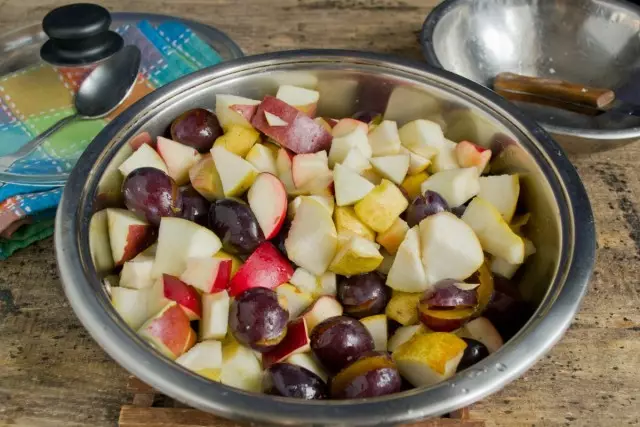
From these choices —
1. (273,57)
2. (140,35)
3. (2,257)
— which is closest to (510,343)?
(273,57)

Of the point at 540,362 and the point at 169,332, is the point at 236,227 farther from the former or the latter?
the point at 540,362

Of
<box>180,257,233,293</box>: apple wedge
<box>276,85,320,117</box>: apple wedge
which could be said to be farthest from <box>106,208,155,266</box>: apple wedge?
<box>276,85,320,117</box>: apple wedge

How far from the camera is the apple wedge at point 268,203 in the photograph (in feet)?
3.09

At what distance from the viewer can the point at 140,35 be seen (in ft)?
4.78

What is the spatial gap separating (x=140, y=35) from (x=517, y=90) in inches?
31.7

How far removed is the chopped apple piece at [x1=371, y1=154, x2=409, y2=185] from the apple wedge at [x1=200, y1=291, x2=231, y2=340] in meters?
0.31

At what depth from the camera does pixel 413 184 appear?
3.41ft

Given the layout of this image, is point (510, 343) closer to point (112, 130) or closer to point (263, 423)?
point (263, 423)

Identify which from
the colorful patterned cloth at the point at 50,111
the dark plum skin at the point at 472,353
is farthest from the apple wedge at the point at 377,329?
the colorful patterned cloth at the point at 50,111

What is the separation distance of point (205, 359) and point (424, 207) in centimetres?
36

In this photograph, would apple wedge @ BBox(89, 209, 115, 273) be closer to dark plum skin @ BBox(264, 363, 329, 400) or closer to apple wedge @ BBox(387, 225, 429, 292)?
dark plum skin @ BBox(264, 363, 329, 400)

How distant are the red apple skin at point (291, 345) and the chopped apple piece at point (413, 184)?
0.96 feet

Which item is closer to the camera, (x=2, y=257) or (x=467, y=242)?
(x=467, y=242)

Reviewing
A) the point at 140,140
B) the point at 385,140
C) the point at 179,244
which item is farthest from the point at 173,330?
the point at 385,140
